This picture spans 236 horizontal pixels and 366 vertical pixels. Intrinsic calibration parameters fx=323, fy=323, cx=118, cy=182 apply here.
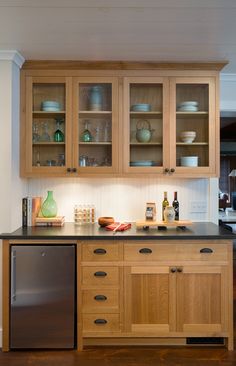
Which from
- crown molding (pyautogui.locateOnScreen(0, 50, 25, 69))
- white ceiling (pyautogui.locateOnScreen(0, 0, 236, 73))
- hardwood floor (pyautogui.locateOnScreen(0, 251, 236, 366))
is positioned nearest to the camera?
white ceiling (pyautogui.locateOnScreen(0, 0, 236, 73))

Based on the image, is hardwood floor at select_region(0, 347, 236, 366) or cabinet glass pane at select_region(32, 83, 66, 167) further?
cabinet glass pane at select_region(32, 83, 66, 167)

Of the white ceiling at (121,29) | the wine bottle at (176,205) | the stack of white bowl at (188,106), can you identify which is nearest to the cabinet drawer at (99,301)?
the wine bottle at (176,205)

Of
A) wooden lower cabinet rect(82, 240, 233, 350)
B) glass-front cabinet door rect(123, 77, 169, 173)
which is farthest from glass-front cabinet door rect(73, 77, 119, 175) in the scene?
wooden lower cabinet rect(82, 240, 233, 350)

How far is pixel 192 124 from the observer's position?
302cm

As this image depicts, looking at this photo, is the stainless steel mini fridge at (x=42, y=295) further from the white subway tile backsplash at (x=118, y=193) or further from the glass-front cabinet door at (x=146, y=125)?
the glass-front cabinet door at (x=146, y=125)

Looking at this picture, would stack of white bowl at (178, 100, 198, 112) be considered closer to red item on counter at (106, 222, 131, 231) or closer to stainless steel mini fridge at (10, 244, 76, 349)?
red item on counter at (106, 222, 131, 231)

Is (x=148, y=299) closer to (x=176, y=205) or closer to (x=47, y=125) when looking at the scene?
(x=176, y=205)

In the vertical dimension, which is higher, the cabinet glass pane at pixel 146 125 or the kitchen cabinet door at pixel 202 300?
the cabinet glass pane at pixel 146 125

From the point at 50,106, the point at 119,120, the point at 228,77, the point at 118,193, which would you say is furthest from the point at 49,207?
the point at 228,77

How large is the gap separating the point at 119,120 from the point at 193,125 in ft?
2.29

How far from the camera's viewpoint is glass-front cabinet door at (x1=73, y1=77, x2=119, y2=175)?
292 cm

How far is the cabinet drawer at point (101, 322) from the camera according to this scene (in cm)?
256

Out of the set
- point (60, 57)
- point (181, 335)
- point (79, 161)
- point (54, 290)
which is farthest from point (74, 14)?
point (181, 335)

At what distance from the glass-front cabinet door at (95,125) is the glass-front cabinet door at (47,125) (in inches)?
3.5
